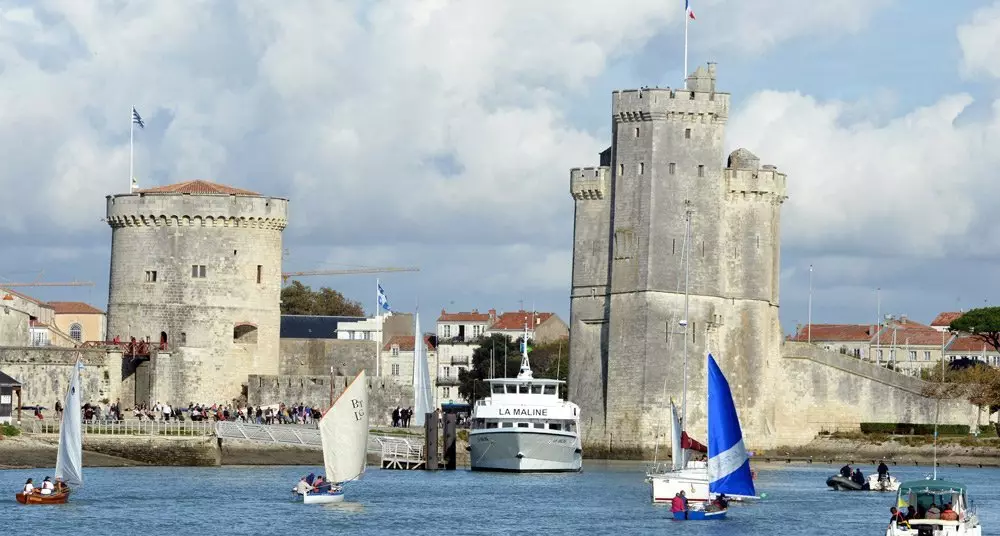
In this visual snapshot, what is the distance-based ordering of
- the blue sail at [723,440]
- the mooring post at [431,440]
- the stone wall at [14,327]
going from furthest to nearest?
the stone wall at [14,327] < the mooring post at [431,440] < the blue sail at [723,440]

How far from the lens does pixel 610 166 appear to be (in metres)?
92.1

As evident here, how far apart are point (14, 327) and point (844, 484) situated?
52957 mm

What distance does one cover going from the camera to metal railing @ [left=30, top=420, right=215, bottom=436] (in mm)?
74562

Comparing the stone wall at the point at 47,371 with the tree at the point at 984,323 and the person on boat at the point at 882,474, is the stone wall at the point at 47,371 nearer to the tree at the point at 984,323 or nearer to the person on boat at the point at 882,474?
the person on boat at the point at 882,474

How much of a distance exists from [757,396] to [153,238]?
1012 inches

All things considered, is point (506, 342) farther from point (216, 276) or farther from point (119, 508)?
point (119, 508)

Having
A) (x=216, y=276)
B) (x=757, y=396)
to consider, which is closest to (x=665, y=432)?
(x=757, y=396)

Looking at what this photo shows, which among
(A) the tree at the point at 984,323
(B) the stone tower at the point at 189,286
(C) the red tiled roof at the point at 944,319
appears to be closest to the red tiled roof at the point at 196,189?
(B) the stone tower at the point at 189,286

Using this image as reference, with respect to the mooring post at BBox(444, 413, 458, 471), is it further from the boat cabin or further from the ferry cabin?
the boat cabin

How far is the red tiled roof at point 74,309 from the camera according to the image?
468 feet

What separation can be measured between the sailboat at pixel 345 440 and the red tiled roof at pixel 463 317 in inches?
3430

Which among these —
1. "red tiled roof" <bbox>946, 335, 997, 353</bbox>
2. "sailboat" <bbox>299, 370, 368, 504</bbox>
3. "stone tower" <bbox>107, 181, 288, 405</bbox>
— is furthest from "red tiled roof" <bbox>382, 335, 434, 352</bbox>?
"sailboat" <bbox>299, 370, 368, 504</bbox>

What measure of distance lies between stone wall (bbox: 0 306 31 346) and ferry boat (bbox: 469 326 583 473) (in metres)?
38.8

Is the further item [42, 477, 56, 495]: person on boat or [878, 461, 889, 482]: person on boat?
[878, 461, 889, 482]: person on boat
